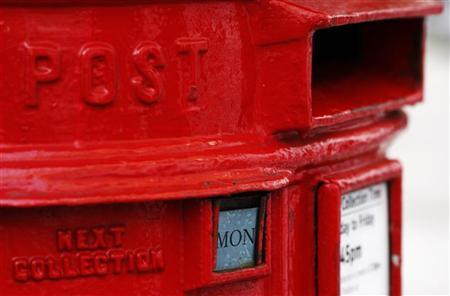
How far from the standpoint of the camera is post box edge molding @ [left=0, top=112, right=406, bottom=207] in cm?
205

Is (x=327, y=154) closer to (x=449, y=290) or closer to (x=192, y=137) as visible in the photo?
(x=192, y=137)

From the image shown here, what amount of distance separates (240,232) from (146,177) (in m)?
0.27

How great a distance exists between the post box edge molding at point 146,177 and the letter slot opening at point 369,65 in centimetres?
33

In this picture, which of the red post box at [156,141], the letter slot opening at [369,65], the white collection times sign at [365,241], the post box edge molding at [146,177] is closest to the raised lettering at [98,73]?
the red post box at [156,141]

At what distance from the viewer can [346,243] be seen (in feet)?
8.48

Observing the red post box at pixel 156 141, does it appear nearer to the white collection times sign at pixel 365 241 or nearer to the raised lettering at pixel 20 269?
the raised lettering at pixel 20 269

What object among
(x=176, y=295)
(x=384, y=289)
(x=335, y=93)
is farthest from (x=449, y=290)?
(x=176, y=295)

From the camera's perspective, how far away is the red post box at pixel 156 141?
2.08 metres

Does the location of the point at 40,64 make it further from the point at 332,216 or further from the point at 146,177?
the point at 332,216

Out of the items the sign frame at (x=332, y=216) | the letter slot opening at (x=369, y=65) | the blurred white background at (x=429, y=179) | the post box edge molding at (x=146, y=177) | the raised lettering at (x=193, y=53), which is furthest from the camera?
the blurred white background at (x=429, y=179)

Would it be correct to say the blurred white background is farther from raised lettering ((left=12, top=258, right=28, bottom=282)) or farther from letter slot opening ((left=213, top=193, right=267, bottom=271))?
raised lettering ((left=12, top=258, right=28, bottom=282))

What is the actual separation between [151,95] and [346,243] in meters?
0.73

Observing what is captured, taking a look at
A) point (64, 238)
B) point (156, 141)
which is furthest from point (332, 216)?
point (64, 238)

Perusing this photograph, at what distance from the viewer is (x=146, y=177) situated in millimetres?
2098
